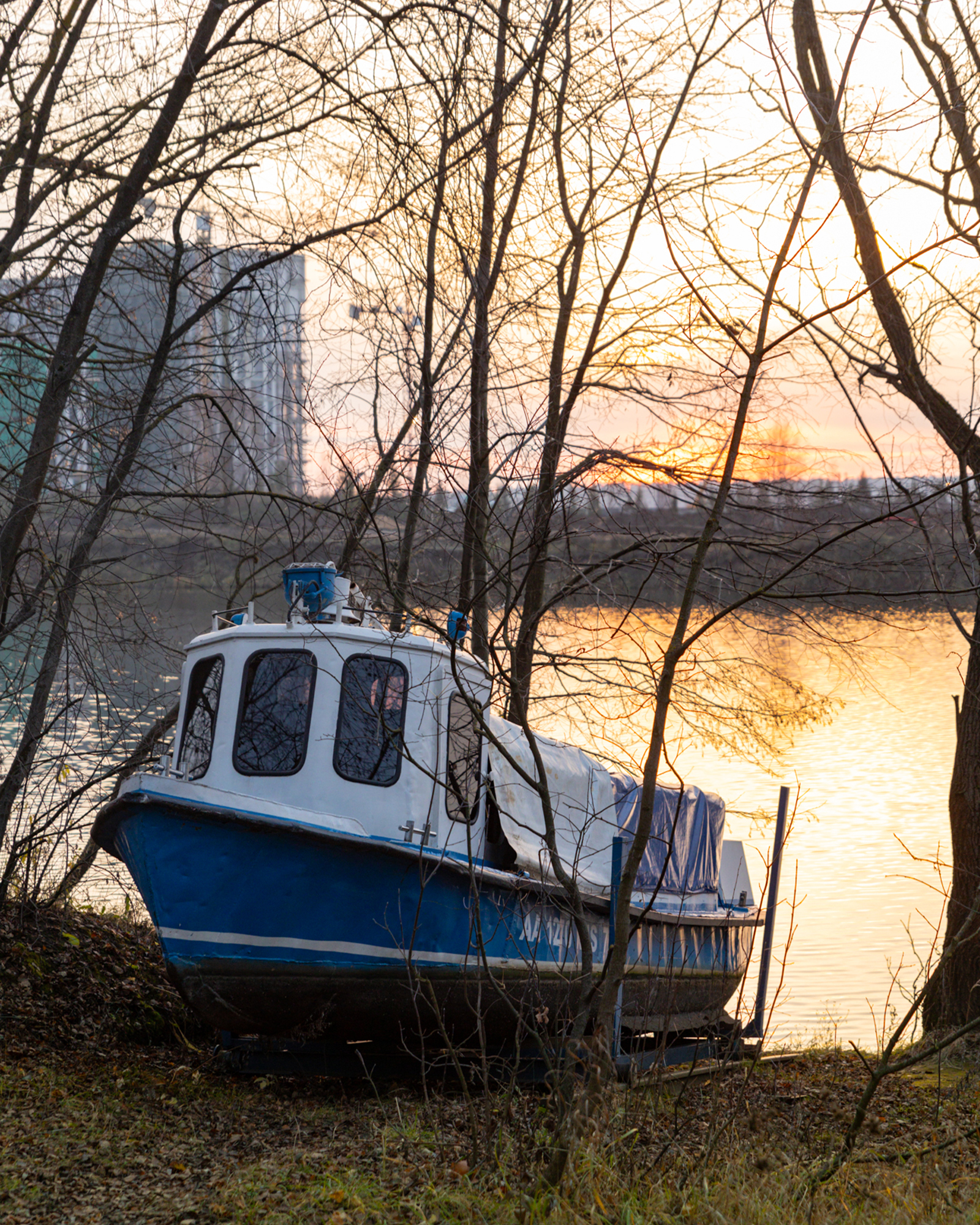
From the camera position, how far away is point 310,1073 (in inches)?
327

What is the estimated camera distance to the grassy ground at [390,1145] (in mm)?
5070

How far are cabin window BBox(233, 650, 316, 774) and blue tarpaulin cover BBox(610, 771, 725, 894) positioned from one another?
2700 mm

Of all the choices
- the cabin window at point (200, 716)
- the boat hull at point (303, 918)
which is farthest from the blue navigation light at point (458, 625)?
the cabin window at point (200, 716)

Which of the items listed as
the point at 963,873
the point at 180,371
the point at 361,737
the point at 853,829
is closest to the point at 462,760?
the point at 361,737

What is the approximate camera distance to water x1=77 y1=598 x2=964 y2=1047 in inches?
465

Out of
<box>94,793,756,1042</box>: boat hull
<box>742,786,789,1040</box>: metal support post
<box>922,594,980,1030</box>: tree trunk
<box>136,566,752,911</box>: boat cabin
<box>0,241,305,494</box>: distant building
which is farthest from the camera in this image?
<box>922,594,980,1030</box>: tree trunk

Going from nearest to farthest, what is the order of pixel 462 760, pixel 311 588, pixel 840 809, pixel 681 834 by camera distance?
pixel 311 588
pixel 462 760
pixel 681 834
pixel 840 809

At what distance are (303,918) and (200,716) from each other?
1.75 metres

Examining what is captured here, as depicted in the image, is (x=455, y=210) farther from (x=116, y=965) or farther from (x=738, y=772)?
(x=738, y=772)

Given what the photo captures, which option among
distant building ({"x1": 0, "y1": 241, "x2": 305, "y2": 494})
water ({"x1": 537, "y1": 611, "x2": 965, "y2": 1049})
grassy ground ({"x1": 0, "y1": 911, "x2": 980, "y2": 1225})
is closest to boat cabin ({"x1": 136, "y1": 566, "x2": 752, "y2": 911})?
water ({"x1": 537, "y1": 611, "x2": 965, "y2": 1049})

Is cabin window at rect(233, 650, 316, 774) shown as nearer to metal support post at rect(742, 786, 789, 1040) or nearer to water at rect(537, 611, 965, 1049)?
water at rect(537, 611, 965, 1049)

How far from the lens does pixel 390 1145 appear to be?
6.30 metres

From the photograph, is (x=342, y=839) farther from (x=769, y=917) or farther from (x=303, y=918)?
(x=769, y=917)

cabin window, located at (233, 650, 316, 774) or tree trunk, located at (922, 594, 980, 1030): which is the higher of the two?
cabin window, located at (233, 650, 316, 774)
